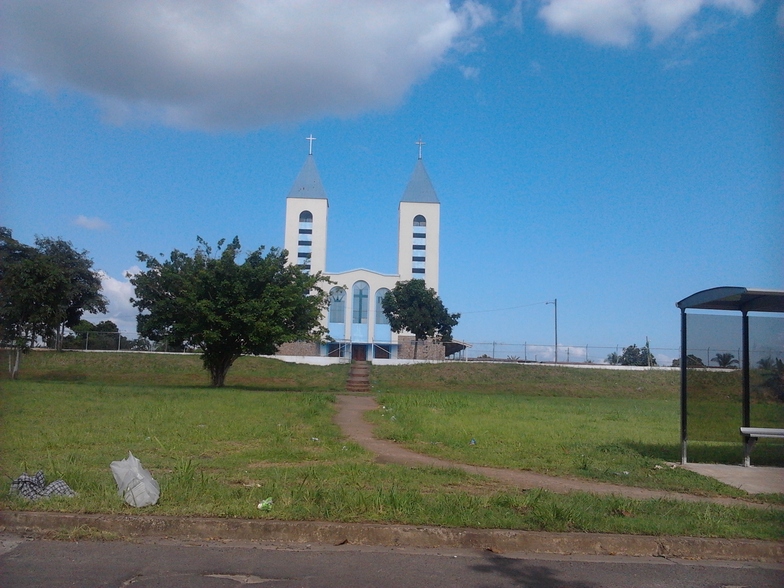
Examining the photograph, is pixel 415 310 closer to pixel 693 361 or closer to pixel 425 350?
pixel 425 350

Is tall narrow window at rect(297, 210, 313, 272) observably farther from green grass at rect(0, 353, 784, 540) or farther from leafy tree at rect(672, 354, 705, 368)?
leafy tree at rect(672, 354, 705, 368)

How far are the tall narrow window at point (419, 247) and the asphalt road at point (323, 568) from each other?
76360 mm

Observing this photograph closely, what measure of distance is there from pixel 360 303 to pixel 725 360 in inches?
2501

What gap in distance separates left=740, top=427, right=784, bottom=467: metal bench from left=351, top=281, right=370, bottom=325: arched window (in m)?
64.4

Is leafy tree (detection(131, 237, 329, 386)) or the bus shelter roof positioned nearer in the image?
the bus shelter roof

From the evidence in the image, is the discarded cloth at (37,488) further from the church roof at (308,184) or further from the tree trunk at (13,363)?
the church roof at (308,184)

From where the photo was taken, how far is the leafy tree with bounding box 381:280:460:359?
64500mm

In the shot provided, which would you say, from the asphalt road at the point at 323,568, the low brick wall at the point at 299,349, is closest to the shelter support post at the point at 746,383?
the asphalt road at the point at 323,568

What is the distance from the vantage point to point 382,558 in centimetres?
594

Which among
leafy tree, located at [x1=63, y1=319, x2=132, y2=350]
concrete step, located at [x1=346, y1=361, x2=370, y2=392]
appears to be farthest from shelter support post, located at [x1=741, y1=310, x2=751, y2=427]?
leafy tree, located at [x1=63, y1=319, x2=132, y2=350]

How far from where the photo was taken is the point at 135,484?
22.6ft

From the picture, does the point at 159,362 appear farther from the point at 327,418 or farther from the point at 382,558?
the point at 382,558

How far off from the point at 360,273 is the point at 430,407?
2125 inches

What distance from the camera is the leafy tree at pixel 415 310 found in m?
64.5
